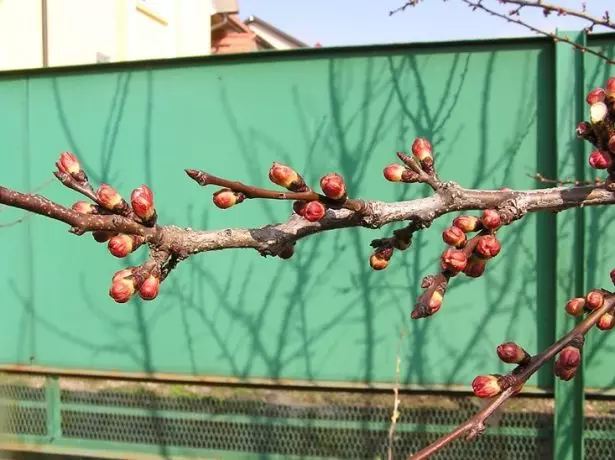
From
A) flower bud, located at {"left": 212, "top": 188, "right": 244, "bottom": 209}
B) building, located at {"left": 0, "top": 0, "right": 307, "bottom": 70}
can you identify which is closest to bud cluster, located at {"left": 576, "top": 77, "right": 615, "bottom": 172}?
flower bud, located at {"left": 212, "top": 188, "right": 244, "bottom": 209}

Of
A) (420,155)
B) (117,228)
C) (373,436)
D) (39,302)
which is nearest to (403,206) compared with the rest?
(420,155)

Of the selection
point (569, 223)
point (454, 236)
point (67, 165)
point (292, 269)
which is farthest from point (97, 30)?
point (454, 236)

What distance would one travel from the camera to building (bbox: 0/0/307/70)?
15.9ft

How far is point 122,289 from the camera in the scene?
793mm

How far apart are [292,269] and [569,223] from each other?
1.12 meters

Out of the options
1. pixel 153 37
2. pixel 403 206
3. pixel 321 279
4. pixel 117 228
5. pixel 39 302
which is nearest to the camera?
pixel 117 228

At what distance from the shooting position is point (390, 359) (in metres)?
2.72

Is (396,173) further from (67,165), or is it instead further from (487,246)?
(67,165)

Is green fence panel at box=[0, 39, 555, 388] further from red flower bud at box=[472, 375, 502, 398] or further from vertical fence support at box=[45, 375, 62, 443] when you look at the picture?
red flower bud at box=[472, 375, 502, 398]

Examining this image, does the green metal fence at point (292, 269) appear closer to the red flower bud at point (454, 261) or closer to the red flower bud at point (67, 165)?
the red flower bud at point (454, 261)

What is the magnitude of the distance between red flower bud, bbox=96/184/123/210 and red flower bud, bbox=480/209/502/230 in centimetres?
48

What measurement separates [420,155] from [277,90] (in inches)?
71.9

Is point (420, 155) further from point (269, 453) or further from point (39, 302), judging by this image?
point (39, 302)

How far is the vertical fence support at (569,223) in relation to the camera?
8.27ft
